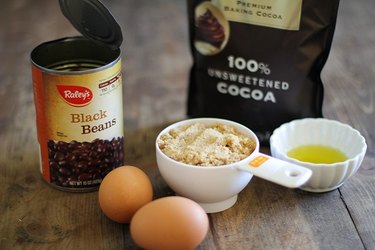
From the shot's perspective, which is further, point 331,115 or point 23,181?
point 331,115

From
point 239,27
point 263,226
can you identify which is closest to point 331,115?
point 239,27

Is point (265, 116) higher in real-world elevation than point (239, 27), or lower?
lower

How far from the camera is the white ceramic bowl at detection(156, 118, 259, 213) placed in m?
0.98

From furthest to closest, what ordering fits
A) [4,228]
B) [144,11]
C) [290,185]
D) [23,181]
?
1. [144,11]
2. [23,181]
3. [4,228]
4. [290,185]

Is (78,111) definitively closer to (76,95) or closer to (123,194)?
(76,95)

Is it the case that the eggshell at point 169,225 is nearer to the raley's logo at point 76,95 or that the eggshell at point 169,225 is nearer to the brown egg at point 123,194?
the brown egg at point 123,194

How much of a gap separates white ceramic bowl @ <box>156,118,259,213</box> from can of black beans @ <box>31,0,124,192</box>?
0.11m

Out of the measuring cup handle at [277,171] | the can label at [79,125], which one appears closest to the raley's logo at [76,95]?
the can label at [79,125]

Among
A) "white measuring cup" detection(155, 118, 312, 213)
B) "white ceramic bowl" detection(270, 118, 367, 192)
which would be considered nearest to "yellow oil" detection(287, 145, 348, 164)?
"white ceramic bowl" detection(270, 118, 367, 192)

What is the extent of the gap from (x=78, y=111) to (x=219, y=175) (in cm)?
25

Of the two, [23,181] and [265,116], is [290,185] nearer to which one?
[265,116]

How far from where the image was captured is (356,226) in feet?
3.30

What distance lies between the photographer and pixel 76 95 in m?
1.01

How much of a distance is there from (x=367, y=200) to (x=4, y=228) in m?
0.59
